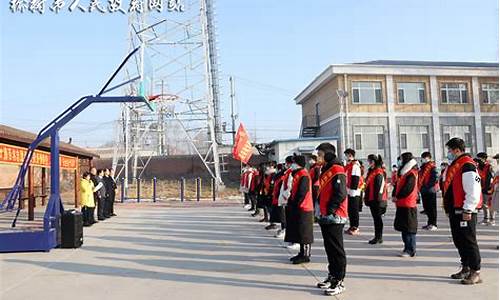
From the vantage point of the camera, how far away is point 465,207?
552cm

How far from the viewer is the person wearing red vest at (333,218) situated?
5.33m

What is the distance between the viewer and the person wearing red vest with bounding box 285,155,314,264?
6922 millimetres

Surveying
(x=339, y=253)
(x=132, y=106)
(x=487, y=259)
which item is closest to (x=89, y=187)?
(x=339, y=253)

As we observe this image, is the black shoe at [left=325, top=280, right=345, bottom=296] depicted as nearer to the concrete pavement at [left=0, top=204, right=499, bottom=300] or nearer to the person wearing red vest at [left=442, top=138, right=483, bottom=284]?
the concrete pavement at [left=0, top=204, right=499, bottom=300]

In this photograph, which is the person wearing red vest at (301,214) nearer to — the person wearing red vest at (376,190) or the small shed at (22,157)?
the person wearing red vest at (376,190)

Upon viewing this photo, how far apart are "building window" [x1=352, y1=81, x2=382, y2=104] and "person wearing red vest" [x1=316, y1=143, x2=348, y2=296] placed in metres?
24.8

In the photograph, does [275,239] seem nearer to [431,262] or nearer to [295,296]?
[431,262]

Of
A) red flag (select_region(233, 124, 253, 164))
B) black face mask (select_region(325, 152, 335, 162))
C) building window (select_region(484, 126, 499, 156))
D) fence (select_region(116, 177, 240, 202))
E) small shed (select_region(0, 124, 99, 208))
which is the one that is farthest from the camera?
building window (select_region(484, 126, 499, 156))

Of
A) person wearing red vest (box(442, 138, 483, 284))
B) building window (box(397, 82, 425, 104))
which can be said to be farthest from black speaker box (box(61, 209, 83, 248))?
building window (box(397, 82, 425, 104))

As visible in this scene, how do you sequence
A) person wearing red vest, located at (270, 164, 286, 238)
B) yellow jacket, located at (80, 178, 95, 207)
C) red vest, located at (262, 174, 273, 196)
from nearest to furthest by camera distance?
person wearing red vest, located at (270, 164, 286, 238)
red vest, located at (262, 174, 273, 196)
yellow jacket, located at (80, 178, 95, 207)

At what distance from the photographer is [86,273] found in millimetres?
6684

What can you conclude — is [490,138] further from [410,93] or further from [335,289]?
[335,289]

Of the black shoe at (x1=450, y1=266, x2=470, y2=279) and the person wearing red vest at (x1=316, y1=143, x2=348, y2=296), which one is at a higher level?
the person wearing red vest at (x1=316, y1=143, x2=348, y2=296)

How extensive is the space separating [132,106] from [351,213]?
1791cm
